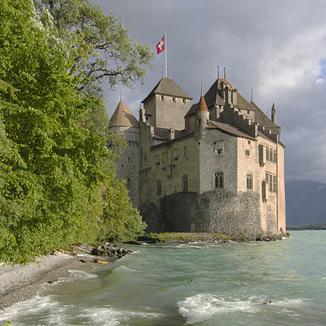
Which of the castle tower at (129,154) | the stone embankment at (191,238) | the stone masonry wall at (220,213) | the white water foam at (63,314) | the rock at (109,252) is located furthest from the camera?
the castle tower at (129,154)

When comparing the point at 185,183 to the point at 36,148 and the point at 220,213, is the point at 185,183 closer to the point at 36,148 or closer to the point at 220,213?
the point at 220,213

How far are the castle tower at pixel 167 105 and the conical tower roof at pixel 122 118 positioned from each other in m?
2.54

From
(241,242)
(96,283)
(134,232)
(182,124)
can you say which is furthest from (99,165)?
(182,124)

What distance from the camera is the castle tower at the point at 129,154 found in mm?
57219

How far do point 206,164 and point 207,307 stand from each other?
3492 cm

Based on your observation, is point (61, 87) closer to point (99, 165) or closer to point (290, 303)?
point (99, 165)

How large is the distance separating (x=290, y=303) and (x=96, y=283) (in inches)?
302

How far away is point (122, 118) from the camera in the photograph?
5928 cm

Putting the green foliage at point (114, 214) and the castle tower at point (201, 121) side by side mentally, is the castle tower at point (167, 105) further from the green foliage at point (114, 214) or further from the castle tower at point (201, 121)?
the green foliage at point (114, 214)

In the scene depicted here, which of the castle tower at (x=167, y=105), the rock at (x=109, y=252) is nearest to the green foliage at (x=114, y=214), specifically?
the rock at (x=109, y=252)

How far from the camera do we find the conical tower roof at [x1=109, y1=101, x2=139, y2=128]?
58.6 meters

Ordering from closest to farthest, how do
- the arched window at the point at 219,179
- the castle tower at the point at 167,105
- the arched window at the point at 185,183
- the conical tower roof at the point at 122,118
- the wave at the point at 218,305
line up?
the wave at the point at 218,305
the arched window at the point at 219,179
the arched window at the point at 185,183
the conical tower roof at the point at 122,118
the castle tower at the point at 167,105

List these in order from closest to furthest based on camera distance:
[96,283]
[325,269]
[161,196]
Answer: [96,283] → [325,269] → [161,196]

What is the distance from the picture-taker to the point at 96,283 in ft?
52.5
